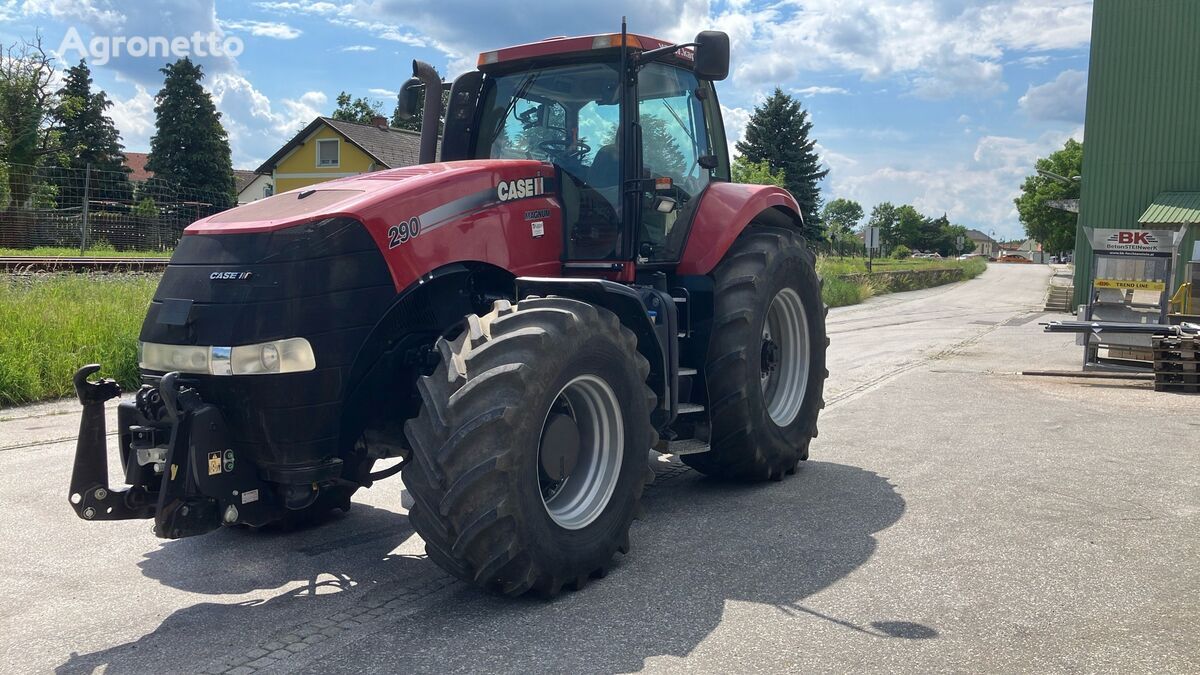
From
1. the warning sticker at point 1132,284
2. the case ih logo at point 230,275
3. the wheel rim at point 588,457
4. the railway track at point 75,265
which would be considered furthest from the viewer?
the railway track at point 75,265

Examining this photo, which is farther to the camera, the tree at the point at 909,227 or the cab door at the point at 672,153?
the tree at the point at 909,227

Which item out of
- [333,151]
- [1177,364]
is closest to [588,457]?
[1177,364]

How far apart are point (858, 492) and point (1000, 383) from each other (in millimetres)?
6659

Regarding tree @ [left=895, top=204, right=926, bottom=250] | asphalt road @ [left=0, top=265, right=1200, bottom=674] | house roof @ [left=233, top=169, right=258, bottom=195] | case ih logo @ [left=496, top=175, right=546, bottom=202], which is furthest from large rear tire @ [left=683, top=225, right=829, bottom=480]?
tree @ [left=895, top=204, right=926, bottom=250]

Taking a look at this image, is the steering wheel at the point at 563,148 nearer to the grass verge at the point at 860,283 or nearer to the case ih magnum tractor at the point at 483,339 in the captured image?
the case ih magnum tractor at the point at 483,339

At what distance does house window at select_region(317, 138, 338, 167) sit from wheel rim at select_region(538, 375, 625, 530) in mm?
44539

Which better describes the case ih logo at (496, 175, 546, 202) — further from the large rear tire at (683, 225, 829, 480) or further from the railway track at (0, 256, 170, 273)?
the railway track at (0, 256, 170, 273)

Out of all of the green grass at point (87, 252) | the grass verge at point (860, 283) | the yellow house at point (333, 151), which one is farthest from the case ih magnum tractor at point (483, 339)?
the yellow house at point (333, 151)

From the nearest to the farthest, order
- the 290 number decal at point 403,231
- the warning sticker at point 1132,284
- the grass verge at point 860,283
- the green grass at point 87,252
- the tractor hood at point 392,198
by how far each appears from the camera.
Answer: the tractor hood at point 392,198 < the 290 number decal at point 403,231 < the warning sticker at point 1132,284 < the green grass at point 87,252 < the grass verge at point 860,283

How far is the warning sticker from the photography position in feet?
44.7

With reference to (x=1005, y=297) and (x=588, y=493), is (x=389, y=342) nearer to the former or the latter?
(x=588, y=493)

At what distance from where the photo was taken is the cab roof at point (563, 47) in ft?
19.1

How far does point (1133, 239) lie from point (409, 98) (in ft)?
37.4

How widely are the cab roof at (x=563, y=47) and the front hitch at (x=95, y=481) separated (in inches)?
121
